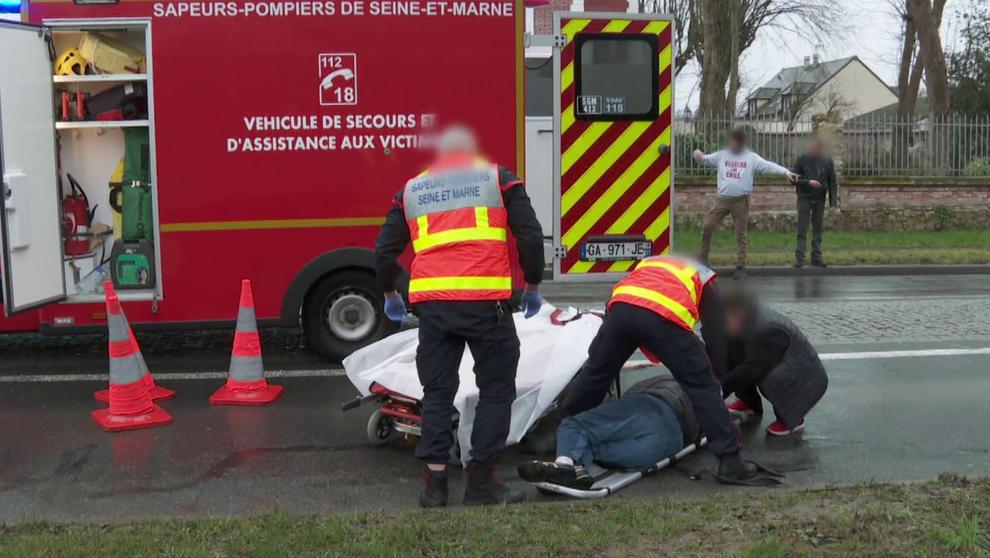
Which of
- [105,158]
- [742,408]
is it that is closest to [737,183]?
[742,408]

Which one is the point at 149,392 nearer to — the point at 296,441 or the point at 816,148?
the point at 296,441

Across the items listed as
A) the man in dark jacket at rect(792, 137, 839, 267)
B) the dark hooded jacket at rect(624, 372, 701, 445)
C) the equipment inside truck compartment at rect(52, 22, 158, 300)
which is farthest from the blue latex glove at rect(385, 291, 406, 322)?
the man in dark jacket at rect(792, 137, 839, 267)

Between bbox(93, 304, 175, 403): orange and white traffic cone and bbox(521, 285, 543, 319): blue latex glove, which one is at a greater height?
bbox(521, 285, 543, 319): blue latex glove

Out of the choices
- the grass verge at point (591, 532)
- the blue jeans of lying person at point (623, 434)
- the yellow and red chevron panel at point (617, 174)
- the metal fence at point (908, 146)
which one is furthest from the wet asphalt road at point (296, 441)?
the metal fence at point (908, 146)

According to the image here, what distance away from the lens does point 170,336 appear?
8477mm

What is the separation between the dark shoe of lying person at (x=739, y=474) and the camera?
4711 millimetres

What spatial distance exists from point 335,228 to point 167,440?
213 cm

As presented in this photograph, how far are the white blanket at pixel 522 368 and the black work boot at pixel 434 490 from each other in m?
0.25

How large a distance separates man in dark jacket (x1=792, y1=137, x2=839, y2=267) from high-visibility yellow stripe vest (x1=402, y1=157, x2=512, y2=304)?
33.5ft

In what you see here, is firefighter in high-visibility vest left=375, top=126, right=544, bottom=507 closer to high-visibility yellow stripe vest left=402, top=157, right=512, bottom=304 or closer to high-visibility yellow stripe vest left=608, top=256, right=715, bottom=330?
high-visibility yellow stripe vest left=402, top=157, right=512, bottom=304

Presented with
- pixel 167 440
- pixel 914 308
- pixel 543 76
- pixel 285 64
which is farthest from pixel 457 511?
pixel 914 308

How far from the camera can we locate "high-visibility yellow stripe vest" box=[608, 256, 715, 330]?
4.62 meters

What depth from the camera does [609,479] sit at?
471 centimetres

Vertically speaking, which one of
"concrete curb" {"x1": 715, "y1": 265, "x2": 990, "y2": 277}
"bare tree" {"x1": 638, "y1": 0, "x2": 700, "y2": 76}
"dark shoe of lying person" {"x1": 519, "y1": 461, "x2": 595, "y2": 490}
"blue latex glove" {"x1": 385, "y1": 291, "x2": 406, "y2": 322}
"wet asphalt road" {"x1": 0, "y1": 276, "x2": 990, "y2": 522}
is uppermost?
"bare tree" {"x1": 638, "y1": 0, "x2": 700, "y2": 76}
